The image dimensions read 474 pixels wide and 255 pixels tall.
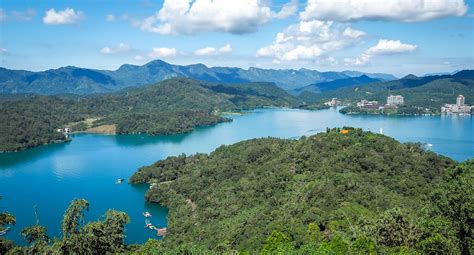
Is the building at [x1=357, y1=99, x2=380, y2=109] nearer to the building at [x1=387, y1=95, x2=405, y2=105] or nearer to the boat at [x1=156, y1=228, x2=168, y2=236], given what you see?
the building at [x1=387, y1=95, x2=405, y2=105]

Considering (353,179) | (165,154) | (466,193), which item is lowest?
(165,154)

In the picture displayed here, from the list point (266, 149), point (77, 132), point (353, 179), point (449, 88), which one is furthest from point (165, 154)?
point (449, 88)

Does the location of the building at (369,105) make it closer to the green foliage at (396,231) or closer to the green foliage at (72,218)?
the green foliage at (396,231)

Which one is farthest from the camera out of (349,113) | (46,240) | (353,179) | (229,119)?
(349,113)

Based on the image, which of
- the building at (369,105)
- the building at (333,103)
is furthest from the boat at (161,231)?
the building at (333,103)

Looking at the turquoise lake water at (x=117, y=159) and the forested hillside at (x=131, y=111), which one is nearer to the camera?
the turquoise lake water at (x=117, y=159)

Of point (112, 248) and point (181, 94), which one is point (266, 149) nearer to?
point (112, 248)

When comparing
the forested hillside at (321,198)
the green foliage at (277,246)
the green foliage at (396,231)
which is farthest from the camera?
the green foliage at (396,231)

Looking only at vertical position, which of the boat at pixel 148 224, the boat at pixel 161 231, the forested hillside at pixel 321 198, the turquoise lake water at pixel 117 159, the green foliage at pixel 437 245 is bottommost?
the boat at pixel 161 231
